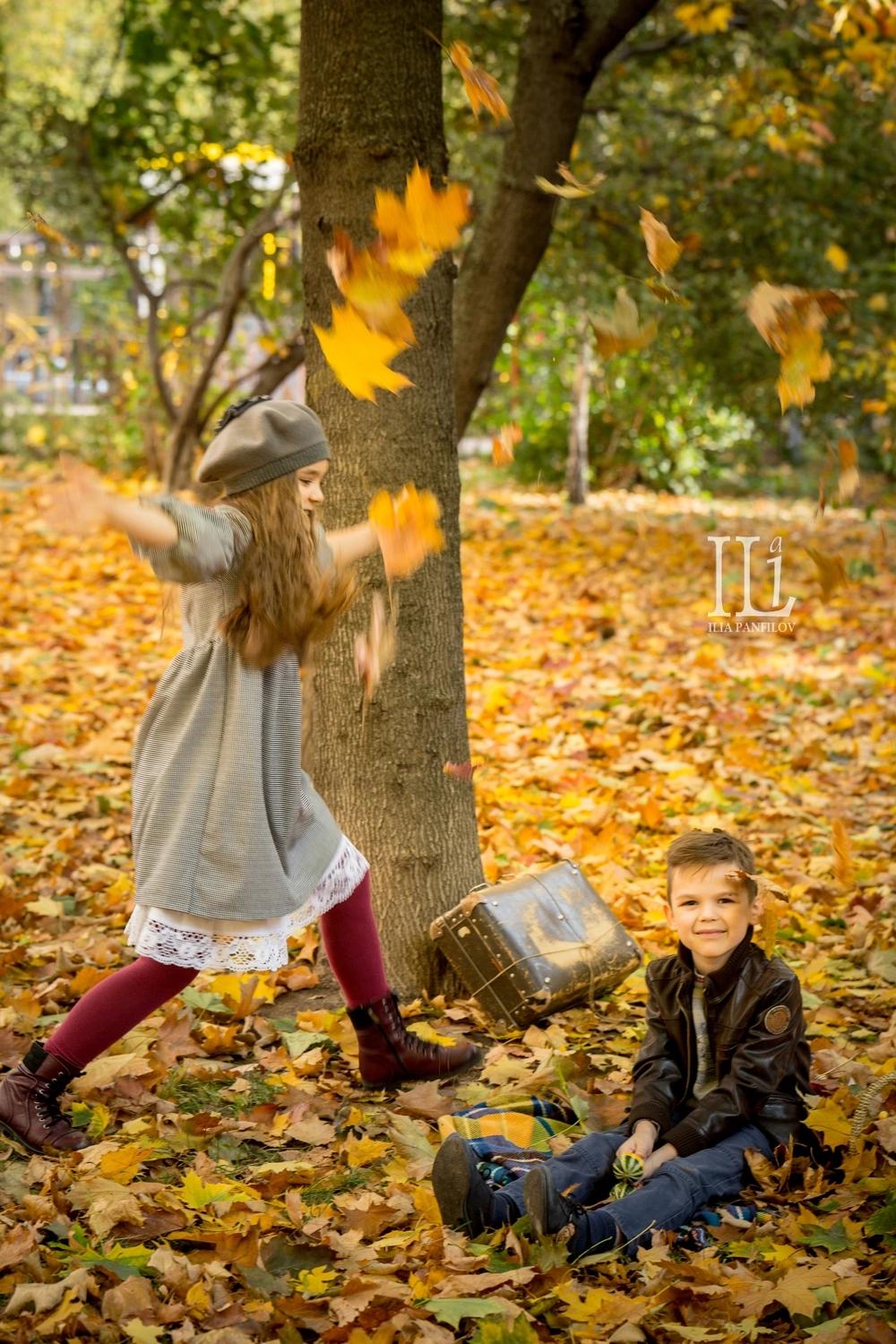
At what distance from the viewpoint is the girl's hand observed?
2.38 m

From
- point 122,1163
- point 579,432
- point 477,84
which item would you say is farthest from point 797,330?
point 579,432

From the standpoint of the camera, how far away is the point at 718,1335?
228 centimetres

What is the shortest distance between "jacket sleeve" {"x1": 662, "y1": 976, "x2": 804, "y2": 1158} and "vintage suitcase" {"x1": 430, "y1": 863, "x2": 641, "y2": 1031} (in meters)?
0.78

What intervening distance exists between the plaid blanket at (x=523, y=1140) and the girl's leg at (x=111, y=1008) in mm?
675

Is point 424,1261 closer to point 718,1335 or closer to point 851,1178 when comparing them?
point 718,1335

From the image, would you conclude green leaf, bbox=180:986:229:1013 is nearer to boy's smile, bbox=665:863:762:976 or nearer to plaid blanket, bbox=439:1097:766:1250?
plaid blanket, bbox=439:1097:766:1250

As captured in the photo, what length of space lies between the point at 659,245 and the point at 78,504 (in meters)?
1.52

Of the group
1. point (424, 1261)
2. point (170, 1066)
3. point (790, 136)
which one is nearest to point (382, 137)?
point (170, 1066)

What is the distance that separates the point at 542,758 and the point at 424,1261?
345 centimetres

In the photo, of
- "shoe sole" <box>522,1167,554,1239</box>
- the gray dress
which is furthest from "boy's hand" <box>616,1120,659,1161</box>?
the gray dress

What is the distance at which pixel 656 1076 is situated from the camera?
2.93 meters

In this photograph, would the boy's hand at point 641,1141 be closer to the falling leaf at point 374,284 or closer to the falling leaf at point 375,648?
the falling leaf at point 375,648

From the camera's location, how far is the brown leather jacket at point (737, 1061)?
9.17 feet

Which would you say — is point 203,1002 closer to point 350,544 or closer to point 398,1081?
point 398,1081
